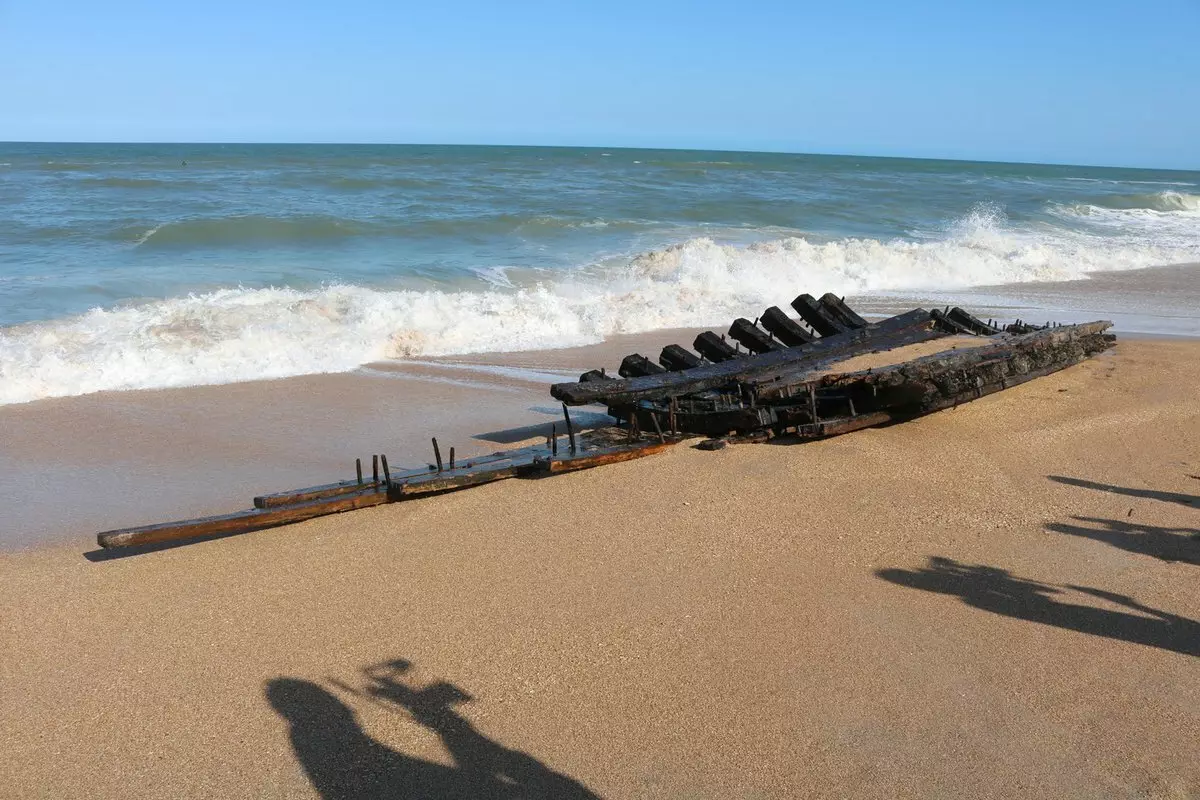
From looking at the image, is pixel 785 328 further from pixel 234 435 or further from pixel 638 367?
pixel 234 435

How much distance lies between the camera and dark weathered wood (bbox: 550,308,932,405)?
22.1ft

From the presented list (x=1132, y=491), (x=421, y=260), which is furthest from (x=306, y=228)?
(x=1132, y=491)

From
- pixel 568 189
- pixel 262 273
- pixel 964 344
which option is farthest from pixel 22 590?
pixel 568 189

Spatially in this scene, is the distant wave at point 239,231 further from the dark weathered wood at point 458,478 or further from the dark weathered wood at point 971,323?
the dark weathered wood at point 458,478

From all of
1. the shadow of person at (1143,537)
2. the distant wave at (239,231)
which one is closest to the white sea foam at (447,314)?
the distant wave at (239,231)

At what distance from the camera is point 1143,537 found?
5.46 m

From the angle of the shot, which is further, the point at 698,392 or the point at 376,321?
the point at 376,321

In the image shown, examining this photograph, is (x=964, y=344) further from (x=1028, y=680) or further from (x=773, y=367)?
(x=1028, y=680)

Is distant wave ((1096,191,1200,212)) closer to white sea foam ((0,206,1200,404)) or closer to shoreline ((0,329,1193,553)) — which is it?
white sea foam ((0,206,1200,404))

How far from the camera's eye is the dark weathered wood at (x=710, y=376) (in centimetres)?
673

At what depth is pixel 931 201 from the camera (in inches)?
1415

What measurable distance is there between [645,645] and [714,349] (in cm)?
421

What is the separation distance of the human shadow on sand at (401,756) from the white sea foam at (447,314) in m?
6.12

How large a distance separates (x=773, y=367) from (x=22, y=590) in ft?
17.1
